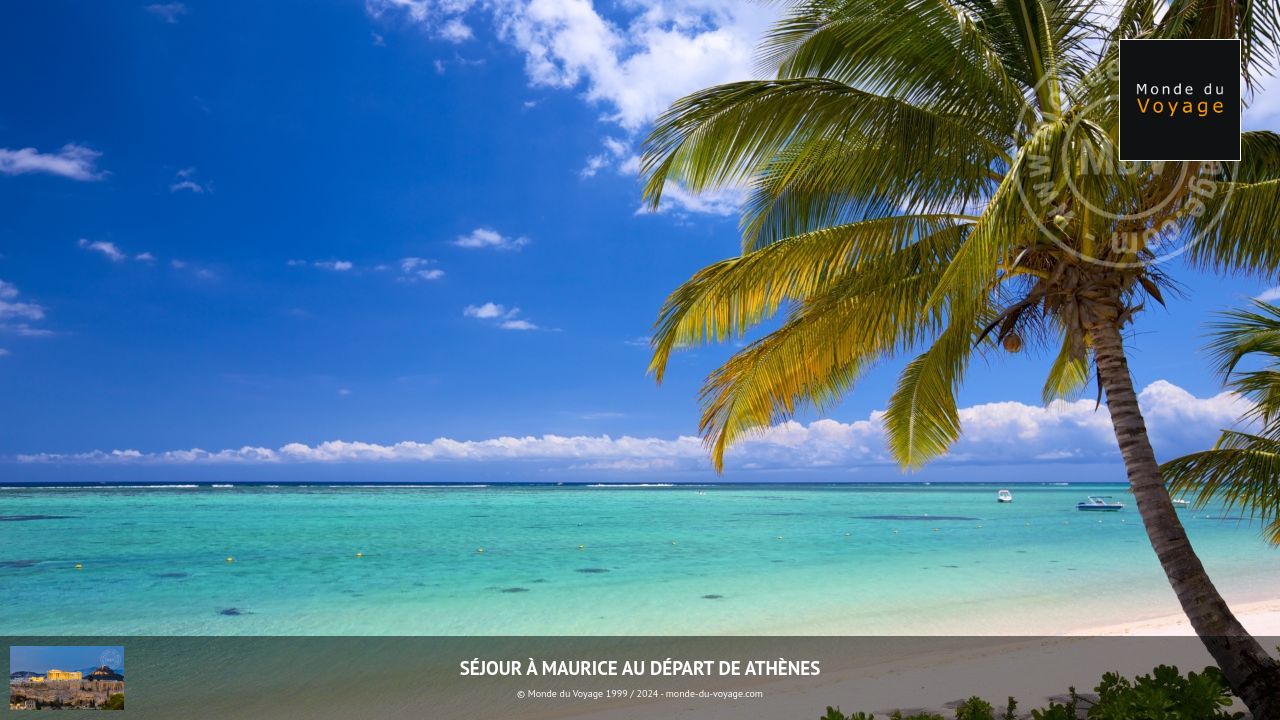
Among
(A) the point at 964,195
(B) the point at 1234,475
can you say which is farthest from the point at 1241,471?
(A) the point at 964,195

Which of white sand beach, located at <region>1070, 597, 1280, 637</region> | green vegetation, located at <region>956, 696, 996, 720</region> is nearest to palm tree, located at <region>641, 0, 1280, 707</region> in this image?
green vegetation, located at <region>956, 696, 996, 720</region>

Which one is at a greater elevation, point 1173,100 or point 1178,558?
point 1173,100

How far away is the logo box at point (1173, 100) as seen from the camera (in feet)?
12.0

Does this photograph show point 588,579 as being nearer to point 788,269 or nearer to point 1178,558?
point 788,269

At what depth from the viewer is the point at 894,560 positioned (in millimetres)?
16766

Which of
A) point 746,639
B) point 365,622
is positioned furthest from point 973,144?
point 365,622

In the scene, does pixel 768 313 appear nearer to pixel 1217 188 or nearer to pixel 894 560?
pixel 1217 188

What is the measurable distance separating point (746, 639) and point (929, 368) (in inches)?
192

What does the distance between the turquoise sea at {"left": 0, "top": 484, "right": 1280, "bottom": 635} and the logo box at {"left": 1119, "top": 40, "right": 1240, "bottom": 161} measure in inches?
297

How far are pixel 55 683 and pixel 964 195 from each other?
27.3ft

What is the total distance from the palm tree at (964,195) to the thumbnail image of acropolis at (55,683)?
19.8ft

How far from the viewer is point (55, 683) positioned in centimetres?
630

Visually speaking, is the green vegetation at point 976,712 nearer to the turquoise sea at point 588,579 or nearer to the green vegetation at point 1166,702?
the green vegetation at point 1166,702

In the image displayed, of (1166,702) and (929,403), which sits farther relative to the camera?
(929,403)
